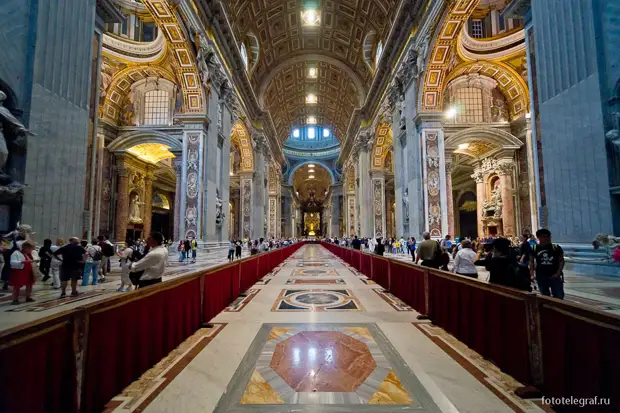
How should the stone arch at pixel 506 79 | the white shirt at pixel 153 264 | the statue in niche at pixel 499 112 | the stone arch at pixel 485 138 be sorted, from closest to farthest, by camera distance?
the white shirt at pixel 153 264, the stone arch at pixel 485 138, the stone arch at pixel 506 79, the statue in niche at pixel 499 112

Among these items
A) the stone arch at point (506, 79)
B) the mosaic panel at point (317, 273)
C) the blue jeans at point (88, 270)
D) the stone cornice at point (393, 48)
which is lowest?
the mosaic panel at point (317, 273)

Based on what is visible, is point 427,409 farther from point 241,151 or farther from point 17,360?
point 241,151

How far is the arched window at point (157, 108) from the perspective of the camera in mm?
17891

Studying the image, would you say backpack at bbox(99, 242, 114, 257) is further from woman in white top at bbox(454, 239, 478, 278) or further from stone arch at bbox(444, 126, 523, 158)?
stone arch at bbox(444, 126, 523, 158)

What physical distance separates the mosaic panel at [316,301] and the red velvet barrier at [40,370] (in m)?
3.26

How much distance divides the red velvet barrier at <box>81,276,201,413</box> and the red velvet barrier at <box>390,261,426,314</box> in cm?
342

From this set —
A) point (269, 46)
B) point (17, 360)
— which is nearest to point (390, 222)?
point (269, 46)

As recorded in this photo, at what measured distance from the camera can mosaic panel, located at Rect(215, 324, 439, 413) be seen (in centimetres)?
221

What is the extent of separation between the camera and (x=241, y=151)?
77.6ft

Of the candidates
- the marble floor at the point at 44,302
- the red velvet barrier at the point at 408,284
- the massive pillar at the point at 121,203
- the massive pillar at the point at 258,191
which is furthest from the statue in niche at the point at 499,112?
the massive pillar at the point at 121,203

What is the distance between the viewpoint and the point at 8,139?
510 centimetres

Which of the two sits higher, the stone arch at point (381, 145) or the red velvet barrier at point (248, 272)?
the stone arch at point (381, 145)

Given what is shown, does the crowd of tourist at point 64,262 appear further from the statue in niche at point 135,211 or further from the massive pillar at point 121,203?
the statue in niche at point 135,211

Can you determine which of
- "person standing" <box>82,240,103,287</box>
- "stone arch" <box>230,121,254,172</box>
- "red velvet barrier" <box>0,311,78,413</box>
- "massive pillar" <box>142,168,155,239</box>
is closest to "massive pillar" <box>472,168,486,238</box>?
"stone arch" <box>230,121,254,172</box>
